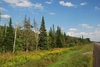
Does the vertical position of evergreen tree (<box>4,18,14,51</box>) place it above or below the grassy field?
above

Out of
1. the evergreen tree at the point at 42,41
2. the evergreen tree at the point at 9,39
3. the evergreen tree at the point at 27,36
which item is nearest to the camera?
the evergreen tree at the point at 9,39

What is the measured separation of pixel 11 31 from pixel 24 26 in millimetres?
8810

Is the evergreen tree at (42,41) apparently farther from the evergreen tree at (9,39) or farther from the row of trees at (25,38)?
the evergreen tree at (9,39)

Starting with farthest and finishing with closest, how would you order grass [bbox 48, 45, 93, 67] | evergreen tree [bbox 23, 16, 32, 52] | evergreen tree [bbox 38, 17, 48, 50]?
evergreen tree [bbox 38, 17, 48, 50], evergreen tree [bbox 23, 16, 32, 52], grass [bbox 48, 45, 93, 67]

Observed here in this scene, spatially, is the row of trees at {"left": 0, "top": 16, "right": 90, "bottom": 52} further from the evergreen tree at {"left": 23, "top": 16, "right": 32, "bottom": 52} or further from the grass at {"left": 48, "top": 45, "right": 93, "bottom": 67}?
the grass at {"left": 48, "top": 45, "right": 93, "bottom": 67}

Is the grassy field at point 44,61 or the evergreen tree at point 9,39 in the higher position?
the evergreen tree at point 9,39

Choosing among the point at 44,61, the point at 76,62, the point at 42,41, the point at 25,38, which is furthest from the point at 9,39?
the point at 76,62

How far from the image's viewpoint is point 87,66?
12.9 m

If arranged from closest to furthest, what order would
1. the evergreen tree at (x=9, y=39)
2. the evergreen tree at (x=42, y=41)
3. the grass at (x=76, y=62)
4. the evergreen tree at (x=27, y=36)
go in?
1. the grass at (x=76, y=62)
2. the evergreen tree at (x=9, y=39)
3. the evergreen tree at (x=27, y=36)
4. the evergreen tree at (x=42, y=41)

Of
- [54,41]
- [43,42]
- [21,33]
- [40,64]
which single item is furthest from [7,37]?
[40,64]

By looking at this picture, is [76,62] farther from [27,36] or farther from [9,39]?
[27,36]

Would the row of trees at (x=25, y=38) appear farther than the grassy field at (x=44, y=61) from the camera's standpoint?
Yes

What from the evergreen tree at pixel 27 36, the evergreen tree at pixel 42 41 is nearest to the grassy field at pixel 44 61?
the evergreen tree at pixel 27 36

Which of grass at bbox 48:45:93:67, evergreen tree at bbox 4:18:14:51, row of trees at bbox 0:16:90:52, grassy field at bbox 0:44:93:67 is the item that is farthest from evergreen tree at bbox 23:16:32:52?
grass at bbox 48:45:93:67
